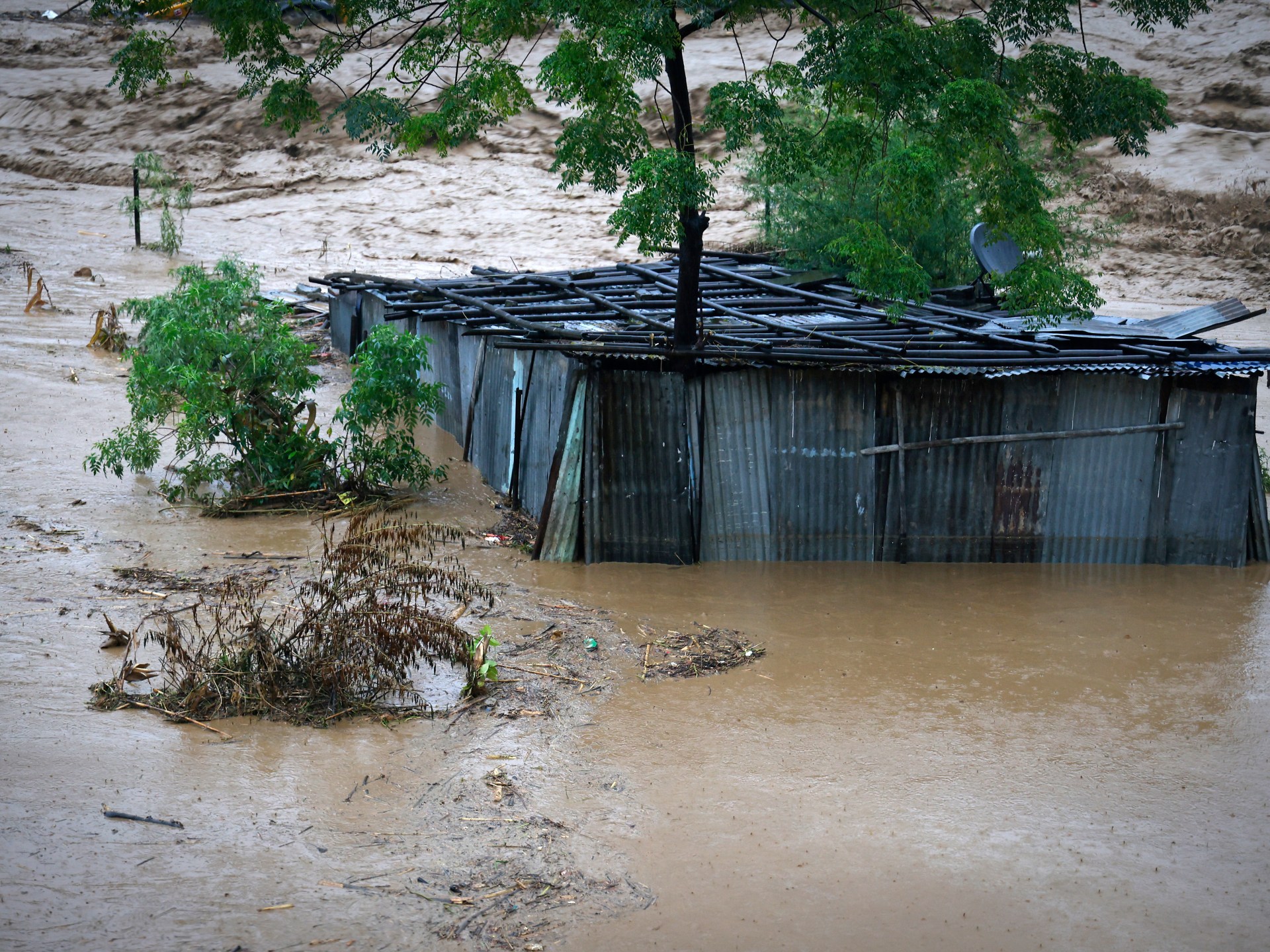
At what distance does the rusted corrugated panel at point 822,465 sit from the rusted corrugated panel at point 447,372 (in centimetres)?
→ 466

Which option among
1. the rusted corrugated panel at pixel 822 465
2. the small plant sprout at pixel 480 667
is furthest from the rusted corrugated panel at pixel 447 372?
the small plant sprout at pixel 480 667

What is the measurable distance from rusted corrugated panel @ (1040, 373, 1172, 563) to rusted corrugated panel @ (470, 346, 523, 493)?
5090 mm

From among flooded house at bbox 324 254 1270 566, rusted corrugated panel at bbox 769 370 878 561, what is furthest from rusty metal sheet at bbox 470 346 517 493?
rusted corrugated panel at bbox 769 370 878 561

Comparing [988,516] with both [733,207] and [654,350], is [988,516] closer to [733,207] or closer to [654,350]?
[654,350]

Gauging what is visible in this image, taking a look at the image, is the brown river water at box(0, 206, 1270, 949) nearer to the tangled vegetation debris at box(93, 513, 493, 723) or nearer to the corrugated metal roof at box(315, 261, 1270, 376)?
the tangled vegetation debris at box(93, 513, 493, 723)

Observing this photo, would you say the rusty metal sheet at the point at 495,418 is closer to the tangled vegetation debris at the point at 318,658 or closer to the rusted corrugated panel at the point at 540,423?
the rusted corrugated panel at the point at 540,423

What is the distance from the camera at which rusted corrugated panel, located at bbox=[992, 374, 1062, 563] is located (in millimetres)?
8898

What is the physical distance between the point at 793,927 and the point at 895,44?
649 centimetres

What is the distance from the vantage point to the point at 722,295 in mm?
12664

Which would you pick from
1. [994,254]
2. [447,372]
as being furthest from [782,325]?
[447,372]

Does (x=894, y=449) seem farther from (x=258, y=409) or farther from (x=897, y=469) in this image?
(x=258, y=409)

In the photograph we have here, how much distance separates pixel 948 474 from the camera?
29.4ft

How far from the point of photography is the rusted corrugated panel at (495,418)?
10359mm

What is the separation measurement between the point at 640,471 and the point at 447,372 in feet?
16.7
